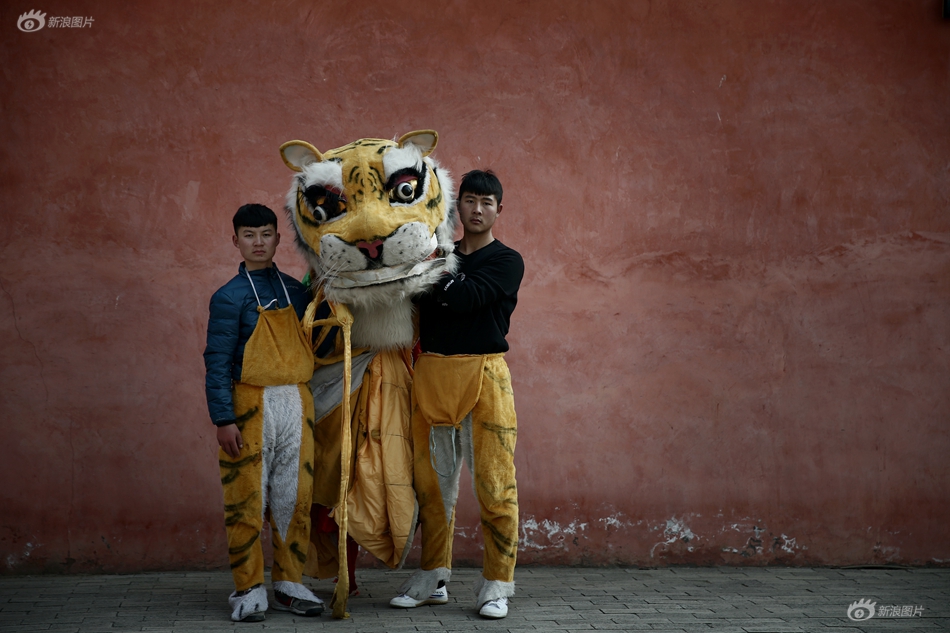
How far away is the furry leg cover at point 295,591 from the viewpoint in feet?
13.5

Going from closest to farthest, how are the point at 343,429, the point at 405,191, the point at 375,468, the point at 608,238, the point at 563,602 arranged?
the point at 405,191
the point at 343,429
the point at 375,468
the point at 563,602
the point at 608,238

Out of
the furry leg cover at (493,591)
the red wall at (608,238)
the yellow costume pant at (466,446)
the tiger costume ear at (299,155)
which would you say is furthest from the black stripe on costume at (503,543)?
the tiger costume ear at (299,155)

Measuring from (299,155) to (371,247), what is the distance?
0.61 m

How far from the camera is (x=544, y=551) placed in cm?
523

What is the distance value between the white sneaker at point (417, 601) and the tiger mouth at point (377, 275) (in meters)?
1.51

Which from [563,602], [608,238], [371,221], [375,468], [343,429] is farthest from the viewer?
[608,238]

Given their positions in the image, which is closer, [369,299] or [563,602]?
[369,299]

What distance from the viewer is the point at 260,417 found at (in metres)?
4.03

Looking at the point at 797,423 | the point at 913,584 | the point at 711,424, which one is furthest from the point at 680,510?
the point at 913,584

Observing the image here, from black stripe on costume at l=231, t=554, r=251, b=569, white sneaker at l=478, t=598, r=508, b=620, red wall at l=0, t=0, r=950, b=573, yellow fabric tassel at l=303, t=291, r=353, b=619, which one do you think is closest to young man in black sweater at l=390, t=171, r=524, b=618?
white sneaker at l=478, t=598, r=508, b=620

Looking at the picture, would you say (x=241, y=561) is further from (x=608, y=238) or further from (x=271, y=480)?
(x=608, y=238)

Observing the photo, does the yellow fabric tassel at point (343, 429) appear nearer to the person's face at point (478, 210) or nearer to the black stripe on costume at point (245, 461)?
the black stripe on costume at point (245, 461)

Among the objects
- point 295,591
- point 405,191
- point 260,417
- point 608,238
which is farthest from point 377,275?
point 608,238

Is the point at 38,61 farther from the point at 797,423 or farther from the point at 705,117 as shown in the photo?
the point at 797,423
